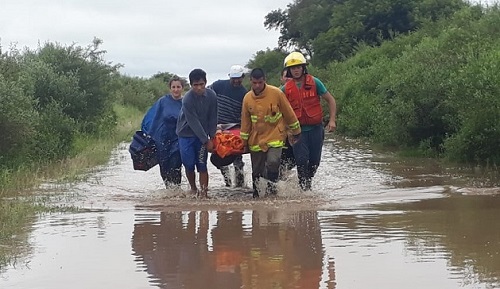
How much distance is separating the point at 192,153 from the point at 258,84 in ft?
4.38

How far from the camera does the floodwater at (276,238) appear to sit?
5.85 metres

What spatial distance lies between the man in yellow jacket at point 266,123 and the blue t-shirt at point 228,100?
1.31 metres

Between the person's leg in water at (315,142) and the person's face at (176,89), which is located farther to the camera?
the person's face at (176,89)

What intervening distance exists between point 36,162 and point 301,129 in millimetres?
6454

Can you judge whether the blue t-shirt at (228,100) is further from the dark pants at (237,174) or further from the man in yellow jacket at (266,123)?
the man in yellow jacket at (266,123)

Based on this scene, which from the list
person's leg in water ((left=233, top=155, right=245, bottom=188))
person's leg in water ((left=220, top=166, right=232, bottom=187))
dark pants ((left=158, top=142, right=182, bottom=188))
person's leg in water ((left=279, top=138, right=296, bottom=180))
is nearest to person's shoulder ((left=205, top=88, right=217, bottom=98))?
dark pants ((left=158, top=142, right=182, bottom=188))

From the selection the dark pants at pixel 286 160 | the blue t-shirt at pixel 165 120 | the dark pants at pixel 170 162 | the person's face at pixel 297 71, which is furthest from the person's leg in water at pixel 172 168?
the person's face at pixel 297 71

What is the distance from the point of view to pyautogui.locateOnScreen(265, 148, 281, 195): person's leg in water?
32.3 ft

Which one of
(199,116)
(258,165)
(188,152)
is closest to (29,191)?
(188,152)

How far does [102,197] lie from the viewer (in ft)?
35.3

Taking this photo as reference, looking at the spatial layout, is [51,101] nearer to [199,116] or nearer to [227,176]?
[227,176]

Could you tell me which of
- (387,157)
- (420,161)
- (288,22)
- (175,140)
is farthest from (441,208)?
(288,22)

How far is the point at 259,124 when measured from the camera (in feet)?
32.3

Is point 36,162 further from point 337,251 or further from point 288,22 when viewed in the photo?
point 288,22
